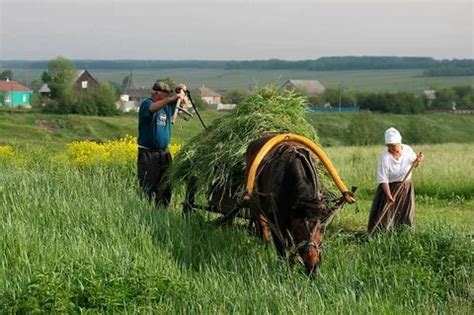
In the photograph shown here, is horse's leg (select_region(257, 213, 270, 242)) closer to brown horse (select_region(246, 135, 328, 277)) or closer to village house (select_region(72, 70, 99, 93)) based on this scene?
brown horse (select_region(246, 135, 328, 277))

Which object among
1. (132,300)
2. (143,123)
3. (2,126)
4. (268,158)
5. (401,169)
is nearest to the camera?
(132,300)

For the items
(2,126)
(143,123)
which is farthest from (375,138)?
(143,123)

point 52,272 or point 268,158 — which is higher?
point 268,158

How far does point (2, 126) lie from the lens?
166 ft

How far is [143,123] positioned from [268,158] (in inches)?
122

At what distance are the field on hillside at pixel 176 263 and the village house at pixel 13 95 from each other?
75.6 meters

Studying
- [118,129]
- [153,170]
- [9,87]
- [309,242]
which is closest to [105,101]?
[118,129]

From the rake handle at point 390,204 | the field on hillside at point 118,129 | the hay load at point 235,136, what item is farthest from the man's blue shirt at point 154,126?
the field on hillside at point 118,129

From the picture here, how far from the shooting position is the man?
11.1 metres

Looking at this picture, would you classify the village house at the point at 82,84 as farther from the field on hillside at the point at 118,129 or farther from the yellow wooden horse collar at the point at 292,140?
the yellow wooden horse collar at the point at 292,140

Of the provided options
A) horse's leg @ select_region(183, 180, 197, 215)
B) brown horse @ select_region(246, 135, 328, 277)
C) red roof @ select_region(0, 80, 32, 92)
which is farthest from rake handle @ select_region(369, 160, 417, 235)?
red roof @ select_region(0, 80, 32, 92)

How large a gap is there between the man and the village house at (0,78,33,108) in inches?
2915

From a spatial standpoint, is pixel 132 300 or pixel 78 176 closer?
pixel 132 300

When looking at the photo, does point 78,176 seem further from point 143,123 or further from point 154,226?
point 154,226
